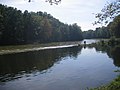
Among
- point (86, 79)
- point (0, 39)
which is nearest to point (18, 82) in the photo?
point (86, 79)

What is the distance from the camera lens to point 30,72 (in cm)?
3569

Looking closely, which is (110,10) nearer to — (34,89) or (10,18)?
(34,89)

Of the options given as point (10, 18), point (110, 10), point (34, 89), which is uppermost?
point (10, 18)

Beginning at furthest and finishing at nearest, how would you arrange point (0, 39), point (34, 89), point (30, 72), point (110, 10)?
point (0, 39) → point (30, 72) → point (34, 89) → point (110, 10)

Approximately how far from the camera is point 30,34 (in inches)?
5098

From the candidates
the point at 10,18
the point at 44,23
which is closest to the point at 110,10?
the point at 10,18

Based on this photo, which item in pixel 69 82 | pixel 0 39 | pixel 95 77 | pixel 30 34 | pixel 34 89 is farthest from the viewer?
pixel 30 34

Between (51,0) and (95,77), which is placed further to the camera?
(95,77)

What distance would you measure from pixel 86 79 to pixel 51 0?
60.6 ft

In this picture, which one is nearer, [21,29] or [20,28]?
[20,28]

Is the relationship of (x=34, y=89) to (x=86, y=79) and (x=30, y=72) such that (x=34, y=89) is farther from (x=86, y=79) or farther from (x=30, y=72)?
(x=30, y=72)

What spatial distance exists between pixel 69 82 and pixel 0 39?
3132 inches

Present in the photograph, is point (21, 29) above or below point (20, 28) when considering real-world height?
below

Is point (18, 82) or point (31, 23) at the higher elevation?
point (31, 23)
